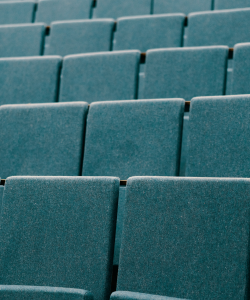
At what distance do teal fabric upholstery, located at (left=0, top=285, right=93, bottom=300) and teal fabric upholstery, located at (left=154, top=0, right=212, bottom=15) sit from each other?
39 centimetres

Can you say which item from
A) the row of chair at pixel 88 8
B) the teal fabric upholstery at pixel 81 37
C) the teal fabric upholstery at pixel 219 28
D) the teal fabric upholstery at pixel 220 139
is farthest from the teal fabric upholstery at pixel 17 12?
the teal fabric upholstery at pixel 220 139

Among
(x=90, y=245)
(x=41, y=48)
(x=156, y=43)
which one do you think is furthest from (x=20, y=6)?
(x=90, y=245)

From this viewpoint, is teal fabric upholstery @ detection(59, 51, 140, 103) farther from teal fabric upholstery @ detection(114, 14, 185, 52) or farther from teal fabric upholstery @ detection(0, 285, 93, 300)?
teal fabric upholstery @ detection(0, 285, 93, 300)

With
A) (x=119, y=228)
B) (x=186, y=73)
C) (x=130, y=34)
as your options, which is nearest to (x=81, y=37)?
(x=130, y=34)

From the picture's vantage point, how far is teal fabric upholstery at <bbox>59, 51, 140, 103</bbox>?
1.18 ft

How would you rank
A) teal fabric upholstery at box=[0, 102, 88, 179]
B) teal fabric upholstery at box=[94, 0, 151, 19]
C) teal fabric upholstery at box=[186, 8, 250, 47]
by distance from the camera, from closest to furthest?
teal fabric upholstery at box=[0, 102, 88, 179], teal fabric upholstery at box=[186, 8, 250, 47], teal fabric upholstery at box=[94, 0, 151, 19]

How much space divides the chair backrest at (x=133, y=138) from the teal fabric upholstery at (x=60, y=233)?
0.06 meters

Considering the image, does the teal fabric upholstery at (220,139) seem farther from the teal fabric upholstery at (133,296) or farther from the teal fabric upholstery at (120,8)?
the teal fabric upholstery at (120,8)

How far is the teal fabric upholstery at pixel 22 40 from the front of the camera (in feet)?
1.54

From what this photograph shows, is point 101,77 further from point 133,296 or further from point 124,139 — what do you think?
point 133,296

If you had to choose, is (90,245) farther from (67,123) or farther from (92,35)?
(92,35)

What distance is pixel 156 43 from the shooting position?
0.42 metres

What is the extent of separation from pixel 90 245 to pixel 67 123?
11 centimetres

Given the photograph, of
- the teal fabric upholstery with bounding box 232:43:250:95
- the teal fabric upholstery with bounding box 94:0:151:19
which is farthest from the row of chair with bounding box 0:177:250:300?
the teal fabric upholstery with bounding box 94:0:151:19
